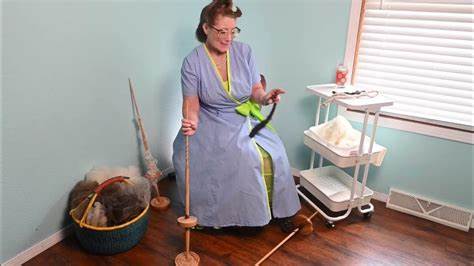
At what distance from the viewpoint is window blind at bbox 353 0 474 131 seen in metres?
1.79

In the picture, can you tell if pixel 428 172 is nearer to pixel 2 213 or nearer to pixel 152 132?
pixel 152 132

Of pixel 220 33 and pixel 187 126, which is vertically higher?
pixel 220 33

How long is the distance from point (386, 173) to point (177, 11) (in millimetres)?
1578

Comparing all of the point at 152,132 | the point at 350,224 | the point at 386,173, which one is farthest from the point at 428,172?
the point at 152,132

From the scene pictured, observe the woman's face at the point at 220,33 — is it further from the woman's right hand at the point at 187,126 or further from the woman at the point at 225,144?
the woman's right hand at the point at 187,126

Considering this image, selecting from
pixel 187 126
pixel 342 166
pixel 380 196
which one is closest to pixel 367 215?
pixel 380 196

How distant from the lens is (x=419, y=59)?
1893 millimetres

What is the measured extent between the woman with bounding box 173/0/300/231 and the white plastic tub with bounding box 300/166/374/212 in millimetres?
265

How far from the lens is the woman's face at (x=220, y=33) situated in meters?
1.64

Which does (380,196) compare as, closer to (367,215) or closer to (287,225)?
(367,215)

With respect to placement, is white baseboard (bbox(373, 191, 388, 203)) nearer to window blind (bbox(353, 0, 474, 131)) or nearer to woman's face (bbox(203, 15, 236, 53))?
window blind (bbox(353, 0, 474, 131))

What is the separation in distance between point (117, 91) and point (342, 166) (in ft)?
4.06

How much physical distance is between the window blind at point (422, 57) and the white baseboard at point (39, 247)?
1.80 metres

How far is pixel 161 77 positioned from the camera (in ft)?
6.76
